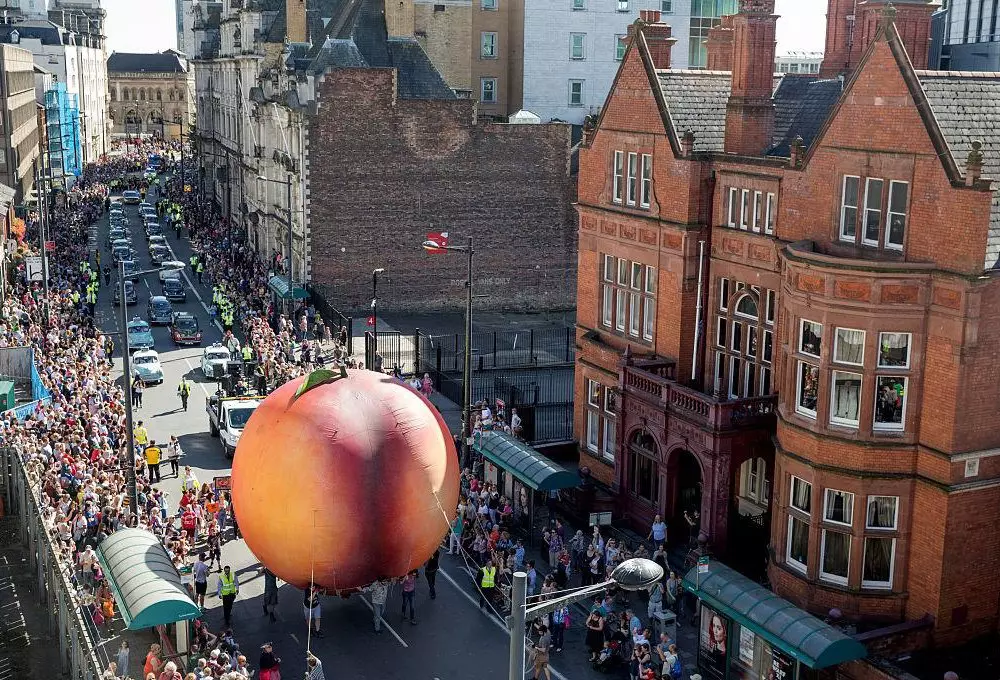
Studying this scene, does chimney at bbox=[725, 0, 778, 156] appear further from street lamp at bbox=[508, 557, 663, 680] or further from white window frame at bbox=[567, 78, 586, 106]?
white window frame at bbox=[567, 78, 586, 106]

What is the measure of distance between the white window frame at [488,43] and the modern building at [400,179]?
1141cm

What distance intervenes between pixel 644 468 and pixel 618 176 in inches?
337

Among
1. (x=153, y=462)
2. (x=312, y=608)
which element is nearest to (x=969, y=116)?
(x=312, y=608)

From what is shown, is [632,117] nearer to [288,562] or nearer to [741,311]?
[741,311]

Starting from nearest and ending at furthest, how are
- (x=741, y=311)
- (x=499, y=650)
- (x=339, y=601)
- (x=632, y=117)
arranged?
1. (x=499, y=650)
2. (x=339, y=601)
3. (x=741, y=311)
4. (x=632, y=117)

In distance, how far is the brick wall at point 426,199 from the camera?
2424 inches

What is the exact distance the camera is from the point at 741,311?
31.6 m

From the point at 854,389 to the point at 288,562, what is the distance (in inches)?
490

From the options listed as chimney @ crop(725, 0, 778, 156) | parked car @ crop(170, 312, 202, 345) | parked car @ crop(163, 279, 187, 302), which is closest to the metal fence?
chimney @ crop(725, 0, 778, 156)

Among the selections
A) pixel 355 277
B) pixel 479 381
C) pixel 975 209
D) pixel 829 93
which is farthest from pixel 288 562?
pixel 355 277

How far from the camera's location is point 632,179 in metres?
34.8

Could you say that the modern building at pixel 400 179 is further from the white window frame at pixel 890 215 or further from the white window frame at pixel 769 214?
the white window frame at pixel 890 215

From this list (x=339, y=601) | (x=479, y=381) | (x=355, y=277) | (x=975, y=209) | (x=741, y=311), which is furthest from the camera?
(x=355, y=277)

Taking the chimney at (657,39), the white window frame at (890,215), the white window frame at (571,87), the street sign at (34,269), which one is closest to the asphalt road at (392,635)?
the white window frame at (890,215)
